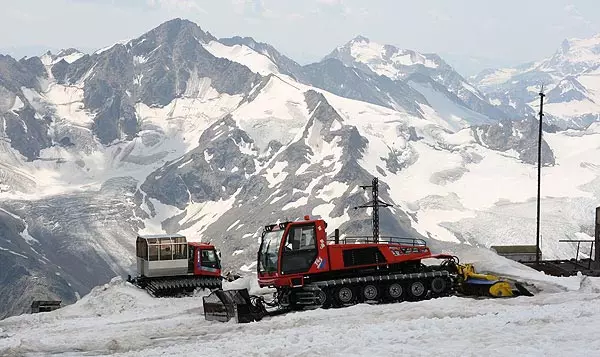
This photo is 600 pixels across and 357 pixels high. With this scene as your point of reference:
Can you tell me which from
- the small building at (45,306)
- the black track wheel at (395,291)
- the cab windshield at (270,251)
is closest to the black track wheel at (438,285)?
the black track wheel at (395,291)

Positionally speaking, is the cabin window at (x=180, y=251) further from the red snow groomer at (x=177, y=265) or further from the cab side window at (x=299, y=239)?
the cab side window at (x=299, y=239)

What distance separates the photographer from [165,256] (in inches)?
1852

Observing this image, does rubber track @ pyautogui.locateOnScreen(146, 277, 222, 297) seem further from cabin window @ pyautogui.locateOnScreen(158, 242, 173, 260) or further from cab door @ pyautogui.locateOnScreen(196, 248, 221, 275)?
cabin window @ pyautogui.locateOnScreen(158, 242, 173, 260)

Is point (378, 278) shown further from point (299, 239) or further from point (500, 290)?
point (500, 290)

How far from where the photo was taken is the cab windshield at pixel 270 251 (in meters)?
29.0

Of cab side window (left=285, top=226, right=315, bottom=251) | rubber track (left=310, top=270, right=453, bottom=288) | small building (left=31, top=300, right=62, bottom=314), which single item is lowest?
small building (left=31, top=300, right=62, bottom=314)

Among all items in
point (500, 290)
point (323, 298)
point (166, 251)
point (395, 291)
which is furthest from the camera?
point (166, 251)

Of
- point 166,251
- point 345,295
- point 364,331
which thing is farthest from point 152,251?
point 364,331

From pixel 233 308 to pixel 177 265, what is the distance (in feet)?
69.0

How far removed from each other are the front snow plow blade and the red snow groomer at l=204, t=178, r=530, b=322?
0.05 metres

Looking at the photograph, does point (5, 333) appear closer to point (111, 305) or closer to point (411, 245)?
point (111, 305)

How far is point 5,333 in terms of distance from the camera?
28.2 m

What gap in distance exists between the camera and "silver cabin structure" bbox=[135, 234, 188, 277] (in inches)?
1844

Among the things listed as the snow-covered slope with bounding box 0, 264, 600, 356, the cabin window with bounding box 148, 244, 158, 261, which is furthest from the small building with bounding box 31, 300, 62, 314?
the snow-covered slope with bounding box 0, 264, 600, 356
